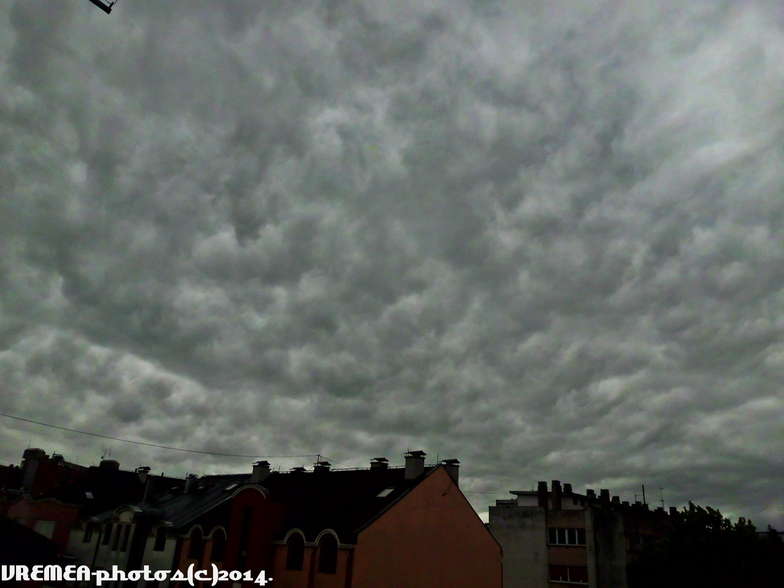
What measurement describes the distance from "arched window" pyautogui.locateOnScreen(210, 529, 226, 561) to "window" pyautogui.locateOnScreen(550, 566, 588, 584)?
34.3 metres

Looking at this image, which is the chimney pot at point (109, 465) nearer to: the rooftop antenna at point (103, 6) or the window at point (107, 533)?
the window at point (107, 533)

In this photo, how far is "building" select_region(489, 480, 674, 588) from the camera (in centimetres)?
5553

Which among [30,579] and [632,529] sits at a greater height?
[632,529]

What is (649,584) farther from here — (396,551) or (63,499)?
(63,499)

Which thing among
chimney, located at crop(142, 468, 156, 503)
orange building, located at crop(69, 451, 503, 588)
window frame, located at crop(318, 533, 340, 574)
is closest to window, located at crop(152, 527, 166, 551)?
orange building, located at crop(69, 451, 503, 588)

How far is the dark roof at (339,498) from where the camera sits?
36406 millimetres

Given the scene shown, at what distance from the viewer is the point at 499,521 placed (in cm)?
6178

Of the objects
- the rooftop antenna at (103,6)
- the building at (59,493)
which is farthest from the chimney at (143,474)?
the rooftop antenna at (103,6)

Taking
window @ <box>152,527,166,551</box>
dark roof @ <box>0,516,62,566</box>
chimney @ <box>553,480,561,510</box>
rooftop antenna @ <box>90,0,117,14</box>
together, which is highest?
rooftop antenna @ <box>90,0,117,14</box>

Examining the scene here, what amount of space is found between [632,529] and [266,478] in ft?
139

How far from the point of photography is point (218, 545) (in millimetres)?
41344

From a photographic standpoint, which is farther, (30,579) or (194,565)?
(194,565)

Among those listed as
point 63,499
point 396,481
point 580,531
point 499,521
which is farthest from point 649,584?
point 63,499

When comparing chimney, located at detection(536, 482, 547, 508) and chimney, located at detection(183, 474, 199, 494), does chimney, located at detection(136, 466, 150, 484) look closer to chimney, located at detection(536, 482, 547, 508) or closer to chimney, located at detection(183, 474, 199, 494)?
chimney, located at detection(183, 474, 199, 494)
